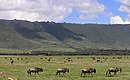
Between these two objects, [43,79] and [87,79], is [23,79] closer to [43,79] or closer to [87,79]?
[43,79]

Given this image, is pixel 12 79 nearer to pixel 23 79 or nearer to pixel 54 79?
pixel 23 79

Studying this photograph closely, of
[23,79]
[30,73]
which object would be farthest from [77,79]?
[30,73]

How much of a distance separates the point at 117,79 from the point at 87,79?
441 centimetres

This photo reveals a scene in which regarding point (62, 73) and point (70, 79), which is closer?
point (70, 79)

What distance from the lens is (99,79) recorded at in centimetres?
4881

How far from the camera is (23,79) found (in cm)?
4925

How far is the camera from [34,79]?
49.6 meters

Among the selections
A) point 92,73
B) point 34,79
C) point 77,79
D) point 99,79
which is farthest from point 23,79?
point 92,73

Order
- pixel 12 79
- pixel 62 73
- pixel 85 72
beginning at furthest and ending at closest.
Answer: pixel 62 73 → pixel 85 72 → pixel 12 79

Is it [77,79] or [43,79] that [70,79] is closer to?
[77,79]

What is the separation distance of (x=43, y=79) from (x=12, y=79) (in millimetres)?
4598

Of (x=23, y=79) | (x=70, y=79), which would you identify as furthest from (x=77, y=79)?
(x=23, y=79)

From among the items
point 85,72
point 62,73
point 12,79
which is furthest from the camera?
point 62,73

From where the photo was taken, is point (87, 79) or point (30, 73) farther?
point (30, 73)
